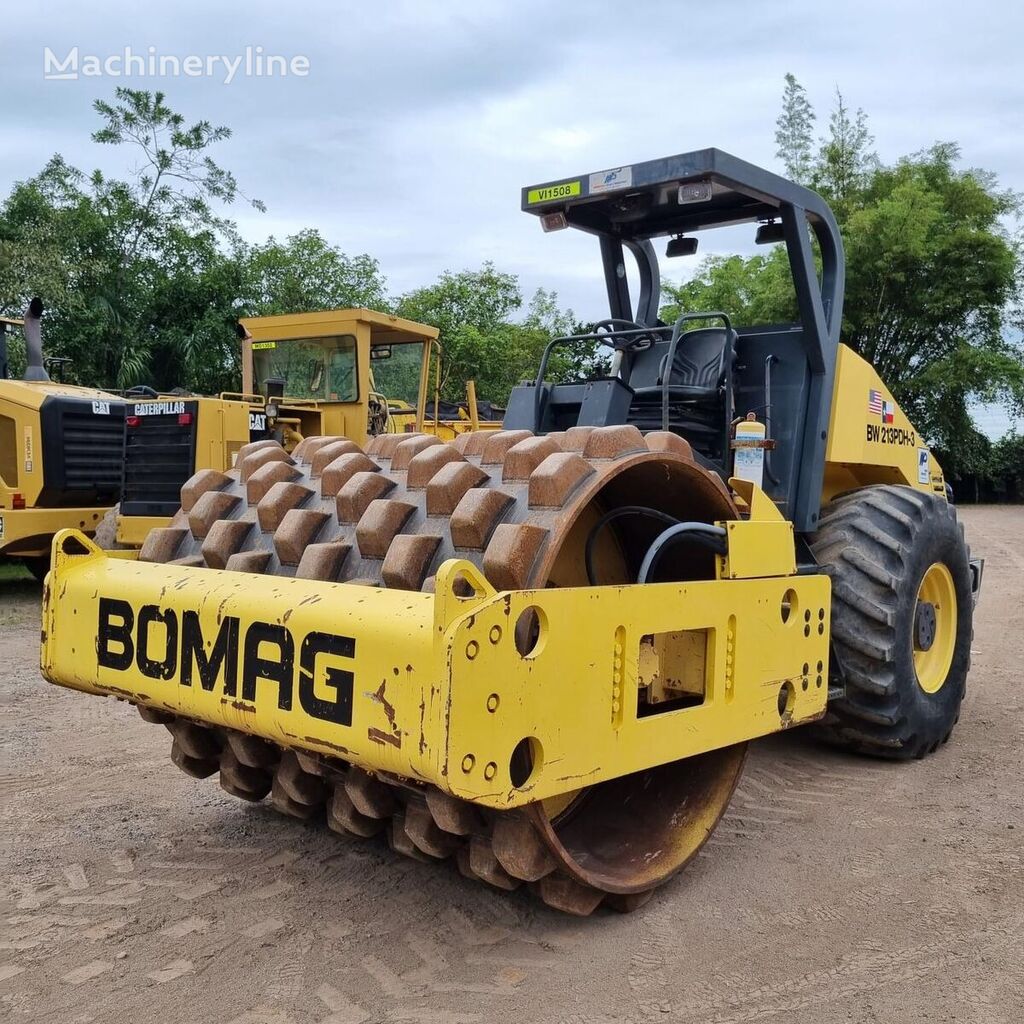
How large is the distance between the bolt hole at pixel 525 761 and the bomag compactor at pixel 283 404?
645 centimetres

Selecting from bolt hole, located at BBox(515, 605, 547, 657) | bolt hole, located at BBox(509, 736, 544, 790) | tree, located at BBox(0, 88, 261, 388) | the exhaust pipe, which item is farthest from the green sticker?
tree, located at BBox(0, 88, 261, 388)

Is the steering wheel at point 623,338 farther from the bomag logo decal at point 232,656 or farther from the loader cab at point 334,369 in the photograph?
the loader cab at point 334,369

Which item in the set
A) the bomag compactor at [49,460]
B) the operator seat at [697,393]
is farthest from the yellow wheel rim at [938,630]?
the bomag compactor at [49,460]

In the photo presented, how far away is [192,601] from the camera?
2643mm

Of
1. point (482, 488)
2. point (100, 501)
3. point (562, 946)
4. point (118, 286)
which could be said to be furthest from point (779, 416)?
point (118, 286)

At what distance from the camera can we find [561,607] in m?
2.30

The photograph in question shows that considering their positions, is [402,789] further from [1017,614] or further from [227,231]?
[227,231]

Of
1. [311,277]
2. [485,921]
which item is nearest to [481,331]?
[311,277]

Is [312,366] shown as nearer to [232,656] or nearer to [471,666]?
[232,656]

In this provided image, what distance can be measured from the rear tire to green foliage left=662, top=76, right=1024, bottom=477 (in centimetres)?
1934

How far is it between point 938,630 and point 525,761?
9.85ft

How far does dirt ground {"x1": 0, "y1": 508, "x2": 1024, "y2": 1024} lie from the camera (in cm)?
241

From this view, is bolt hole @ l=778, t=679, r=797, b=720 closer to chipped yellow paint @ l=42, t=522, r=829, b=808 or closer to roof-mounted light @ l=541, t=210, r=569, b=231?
chipped yellow paint @ l=42, t=522, r=829, b=808

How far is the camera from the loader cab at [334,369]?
9.10m
